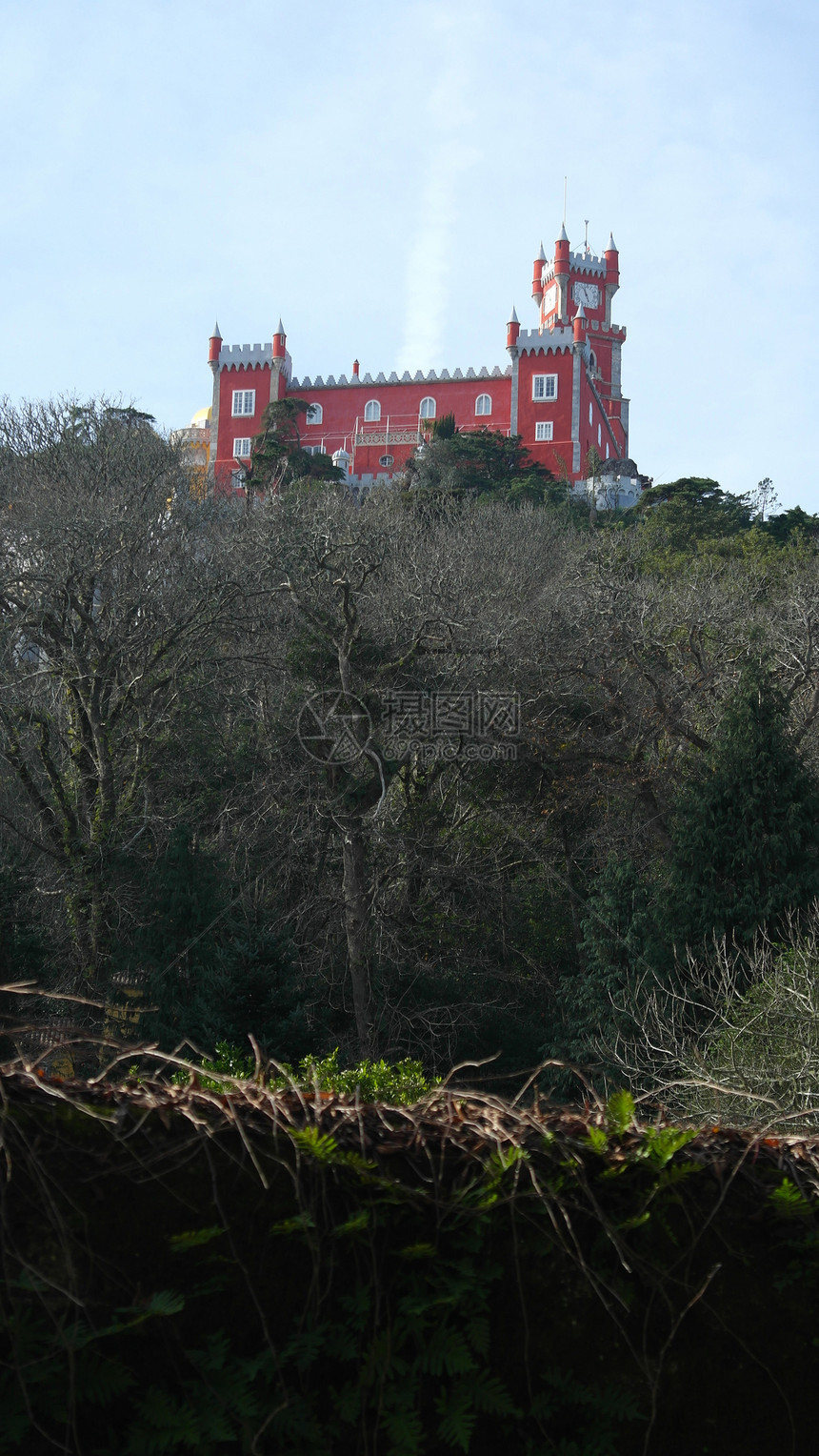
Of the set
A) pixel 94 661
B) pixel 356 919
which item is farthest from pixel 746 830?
pixel 94 661

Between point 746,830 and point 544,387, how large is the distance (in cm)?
4015

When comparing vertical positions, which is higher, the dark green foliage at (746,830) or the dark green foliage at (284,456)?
the dark green foliage at (284,456)

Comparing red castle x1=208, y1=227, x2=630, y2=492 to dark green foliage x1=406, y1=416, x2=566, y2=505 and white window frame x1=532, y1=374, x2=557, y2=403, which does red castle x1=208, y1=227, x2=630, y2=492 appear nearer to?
white window frame x1=532, y1=374, x2=557, y2=403

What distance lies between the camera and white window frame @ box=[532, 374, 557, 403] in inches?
2163

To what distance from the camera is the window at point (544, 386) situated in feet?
180

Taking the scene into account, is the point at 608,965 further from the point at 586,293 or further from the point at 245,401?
the point at 586,293

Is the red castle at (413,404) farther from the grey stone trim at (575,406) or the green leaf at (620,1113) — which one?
the green leaf at (620,1113)

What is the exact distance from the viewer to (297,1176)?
7.17 feet

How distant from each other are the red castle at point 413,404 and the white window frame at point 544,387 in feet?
0.14

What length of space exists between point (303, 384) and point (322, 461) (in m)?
10.1

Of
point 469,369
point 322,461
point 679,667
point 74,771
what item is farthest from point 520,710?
point 469,369

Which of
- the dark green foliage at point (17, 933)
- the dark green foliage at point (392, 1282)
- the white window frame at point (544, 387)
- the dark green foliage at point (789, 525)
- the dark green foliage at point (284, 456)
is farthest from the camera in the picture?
the white window frame at point (544, 387)

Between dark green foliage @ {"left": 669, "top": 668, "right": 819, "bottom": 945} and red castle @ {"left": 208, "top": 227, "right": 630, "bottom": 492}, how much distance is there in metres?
35.5

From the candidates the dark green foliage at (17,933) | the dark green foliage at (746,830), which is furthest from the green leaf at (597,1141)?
the dark green foliage at (746,830)
